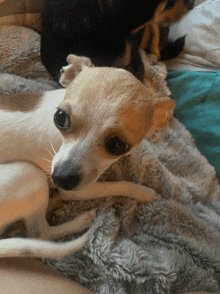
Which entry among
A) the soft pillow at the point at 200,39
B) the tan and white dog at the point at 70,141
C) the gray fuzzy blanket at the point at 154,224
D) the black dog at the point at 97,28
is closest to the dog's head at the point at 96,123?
the tan and white dog at the point at 70,141

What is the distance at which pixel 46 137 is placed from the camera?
1375 mm

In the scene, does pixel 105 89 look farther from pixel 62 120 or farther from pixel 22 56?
pixel 22 56

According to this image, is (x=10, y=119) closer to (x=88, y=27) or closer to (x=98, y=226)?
(x=98, y=226)

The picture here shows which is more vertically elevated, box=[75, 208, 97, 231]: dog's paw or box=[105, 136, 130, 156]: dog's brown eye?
box=[105, 136, 130, 156]: dog's brown eye

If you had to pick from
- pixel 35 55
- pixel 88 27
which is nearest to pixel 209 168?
pixel 88 27

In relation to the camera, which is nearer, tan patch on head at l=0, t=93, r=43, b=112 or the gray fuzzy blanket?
the gray fuzzy blanket

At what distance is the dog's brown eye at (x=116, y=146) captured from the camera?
3.54 feet

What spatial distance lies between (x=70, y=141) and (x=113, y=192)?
564 millimetres

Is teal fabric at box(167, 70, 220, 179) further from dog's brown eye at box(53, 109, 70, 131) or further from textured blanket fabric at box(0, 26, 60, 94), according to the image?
dog's brown eye at box(53, 109, 70, 131)

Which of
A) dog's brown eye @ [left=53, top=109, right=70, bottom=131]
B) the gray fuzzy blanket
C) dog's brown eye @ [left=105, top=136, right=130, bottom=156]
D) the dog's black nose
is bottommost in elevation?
the gray fuzzy blanket

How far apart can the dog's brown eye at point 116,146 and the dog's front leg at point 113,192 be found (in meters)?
0.45

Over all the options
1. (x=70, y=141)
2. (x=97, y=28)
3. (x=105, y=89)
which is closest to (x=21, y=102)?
(x=70, y=141)

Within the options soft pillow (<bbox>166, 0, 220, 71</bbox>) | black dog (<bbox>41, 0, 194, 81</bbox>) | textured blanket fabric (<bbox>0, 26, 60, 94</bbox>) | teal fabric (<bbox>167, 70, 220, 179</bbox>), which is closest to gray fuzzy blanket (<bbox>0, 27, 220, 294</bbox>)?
textured blanket fabric (<bbox>0, 26, 60, 94</bbox>)

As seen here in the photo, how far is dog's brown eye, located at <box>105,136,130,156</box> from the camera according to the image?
1079 mm
